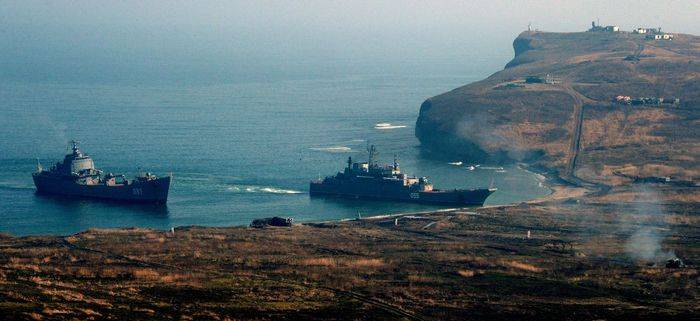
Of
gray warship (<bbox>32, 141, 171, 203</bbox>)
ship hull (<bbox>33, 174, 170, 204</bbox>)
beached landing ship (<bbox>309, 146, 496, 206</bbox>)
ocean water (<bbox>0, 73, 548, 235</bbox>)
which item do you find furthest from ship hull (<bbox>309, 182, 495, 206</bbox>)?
gray warship (<bbox>32, 141, 171, 203</bbox>)

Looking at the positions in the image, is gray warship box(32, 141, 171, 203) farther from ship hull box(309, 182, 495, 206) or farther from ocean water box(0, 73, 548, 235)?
ship hull box(309, 182, 495, 206)

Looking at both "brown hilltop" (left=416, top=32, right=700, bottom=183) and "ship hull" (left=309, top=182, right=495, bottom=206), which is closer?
"ship hull" (left=309, top=182, right=495, bottom=206)

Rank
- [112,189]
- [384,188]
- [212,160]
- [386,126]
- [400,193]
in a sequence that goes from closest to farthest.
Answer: [112,189]
[400,193]
[384,188]
[212,160]
[386,126]

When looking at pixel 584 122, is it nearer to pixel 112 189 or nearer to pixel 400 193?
pixel 400 193

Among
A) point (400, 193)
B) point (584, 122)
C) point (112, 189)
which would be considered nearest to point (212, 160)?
point (112, 189)

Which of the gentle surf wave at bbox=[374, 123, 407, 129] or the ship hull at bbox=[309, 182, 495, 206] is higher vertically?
the gentle surf wave at bbox=[374, 123, 407, 129]

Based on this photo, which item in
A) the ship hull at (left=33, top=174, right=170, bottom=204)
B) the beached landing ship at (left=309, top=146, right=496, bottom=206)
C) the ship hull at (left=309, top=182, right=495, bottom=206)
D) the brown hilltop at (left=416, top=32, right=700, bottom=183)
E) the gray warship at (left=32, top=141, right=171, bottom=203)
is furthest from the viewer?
the brown hilltop at (left=416, top=32, right=700, bottom=183)

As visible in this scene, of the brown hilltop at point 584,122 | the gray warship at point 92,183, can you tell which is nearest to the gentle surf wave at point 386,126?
the brown hilltop at point 584,122
